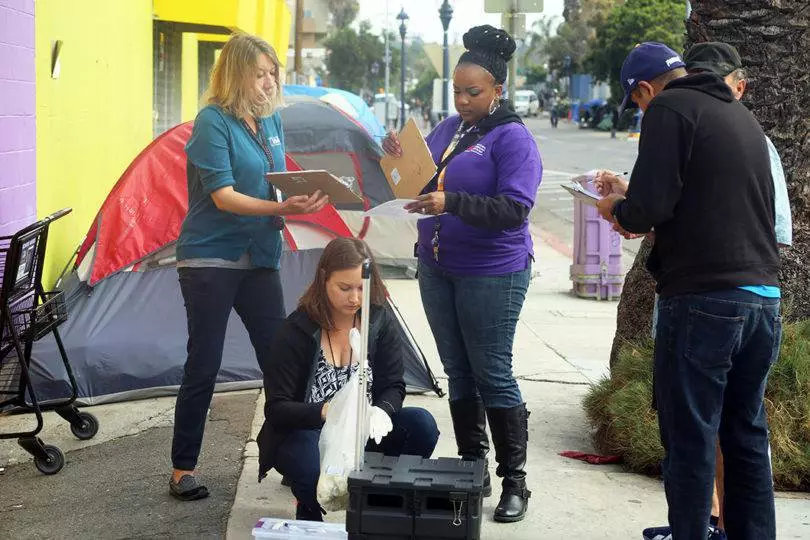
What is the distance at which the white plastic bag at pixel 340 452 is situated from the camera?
3.71 m

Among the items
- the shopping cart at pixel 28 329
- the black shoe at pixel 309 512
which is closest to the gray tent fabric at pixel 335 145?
the shopping cart at pixel 28 329

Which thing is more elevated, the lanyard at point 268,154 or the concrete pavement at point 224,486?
the lanyard at point 268,154

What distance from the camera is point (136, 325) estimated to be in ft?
21.6

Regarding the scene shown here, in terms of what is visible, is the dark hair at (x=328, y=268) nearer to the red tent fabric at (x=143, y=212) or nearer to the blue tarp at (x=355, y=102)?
the red tent fabric at (x=143, y=212)

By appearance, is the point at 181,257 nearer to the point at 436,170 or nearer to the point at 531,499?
the point at 436,170

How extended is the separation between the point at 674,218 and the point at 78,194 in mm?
5553

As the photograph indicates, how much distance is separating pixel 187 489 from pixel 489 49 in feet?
6.95

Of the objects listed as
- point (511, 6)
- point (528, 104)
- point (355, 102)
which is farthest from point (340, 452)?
point (528, 104)

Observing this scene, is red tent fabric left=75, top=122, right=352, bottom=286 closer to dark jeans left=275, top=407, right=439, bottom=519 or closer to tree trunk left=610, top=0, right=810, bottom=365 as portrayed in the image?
tree trunk left=610, top=0, right=810, bottom=365

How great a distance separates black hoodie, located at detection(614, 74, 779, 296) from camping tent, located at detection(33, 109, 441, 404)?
9.68ft

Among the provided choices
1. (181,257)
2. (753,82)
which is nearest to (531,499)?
(181,257)

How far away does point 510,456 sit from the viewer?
462cm

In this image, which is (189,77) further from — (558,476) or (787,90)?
(558,476)

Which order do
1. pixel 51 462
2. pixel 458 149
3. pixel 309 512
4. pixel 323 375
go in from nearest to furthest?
pixel 309 512 < pixel 323 375 < pixel 458 149 < pixel 51 462
